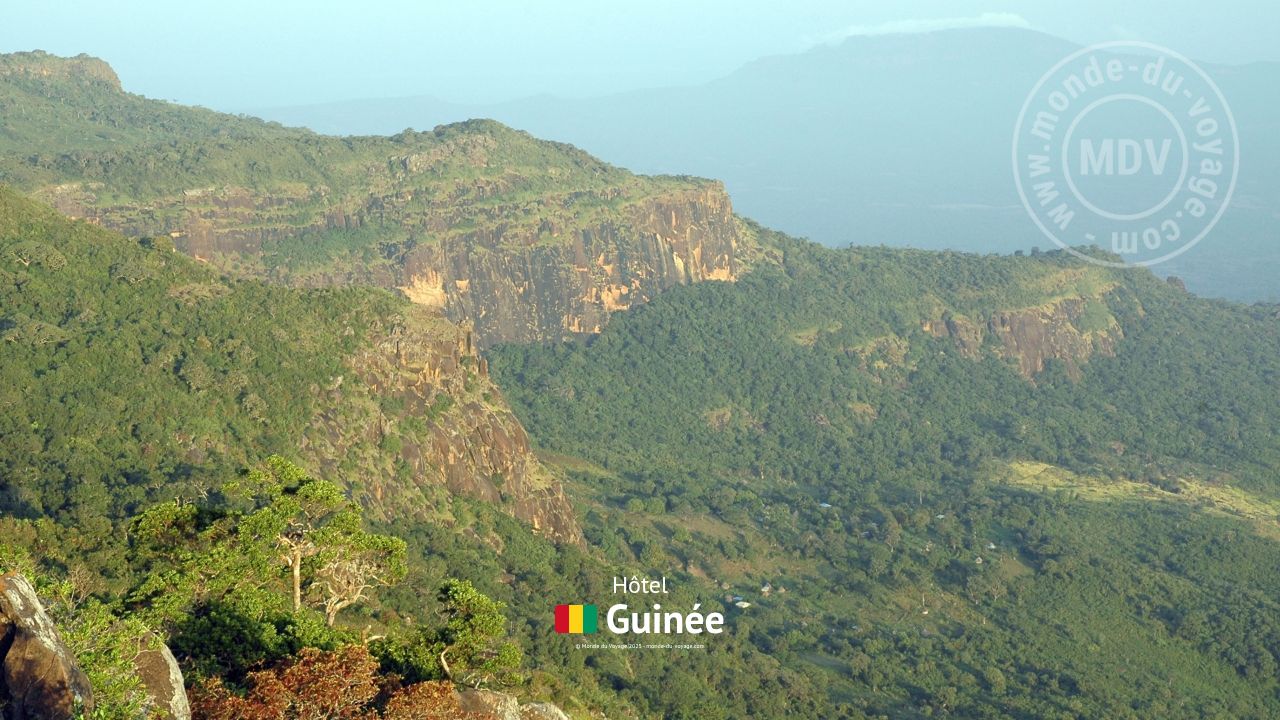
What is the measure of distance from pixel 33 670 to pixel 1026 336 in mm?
108978

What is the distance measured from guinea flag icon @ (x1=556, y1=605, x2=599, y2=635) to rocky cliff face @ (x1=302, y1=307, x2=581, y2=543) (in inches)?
426

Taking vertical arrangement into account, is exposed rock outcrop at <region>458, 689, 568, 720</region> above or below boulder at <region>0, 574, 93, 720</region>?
below

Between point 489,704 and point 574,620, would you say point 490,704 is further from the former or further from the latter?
point 574,620

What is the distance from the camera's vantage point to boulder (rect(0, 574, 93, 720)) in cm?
2175

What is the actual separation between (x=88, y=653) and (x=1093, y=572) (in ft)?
219

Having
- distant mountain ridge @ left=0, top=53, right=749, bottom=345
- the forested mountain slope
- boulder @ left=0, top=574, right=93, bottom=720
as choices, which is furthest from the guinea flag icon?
distant mountain ridge @ left=0, top=53, right=749, bottom=345

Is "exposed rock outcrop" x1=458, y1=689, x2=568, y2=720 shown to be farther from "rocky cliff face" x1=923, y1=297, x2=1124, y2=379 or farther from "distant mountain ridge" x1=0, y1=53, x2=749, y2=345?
"rocky cliff face" x1=923, y1=297, x2=1124, y2=379

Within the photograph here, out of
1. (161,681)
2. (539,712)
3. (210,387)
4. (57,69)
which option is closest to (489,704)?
(539,712)

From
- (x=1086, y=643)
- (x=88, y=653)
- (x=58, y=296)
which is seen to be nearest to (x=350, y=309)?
(x=58, y=296)

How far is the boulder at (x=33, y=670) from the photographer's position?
21750 millimetres

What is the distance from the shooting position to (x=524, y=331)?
4397 inches

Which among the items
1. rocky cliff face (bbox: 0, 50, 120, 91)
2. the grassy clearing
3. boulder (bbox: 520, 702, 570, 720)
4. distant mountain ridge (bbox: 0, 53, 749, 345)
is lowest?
the grassy clearing

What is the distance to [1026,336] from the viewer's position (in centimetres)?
12050

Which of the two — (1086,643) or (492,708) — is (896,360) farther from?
(492,708)
